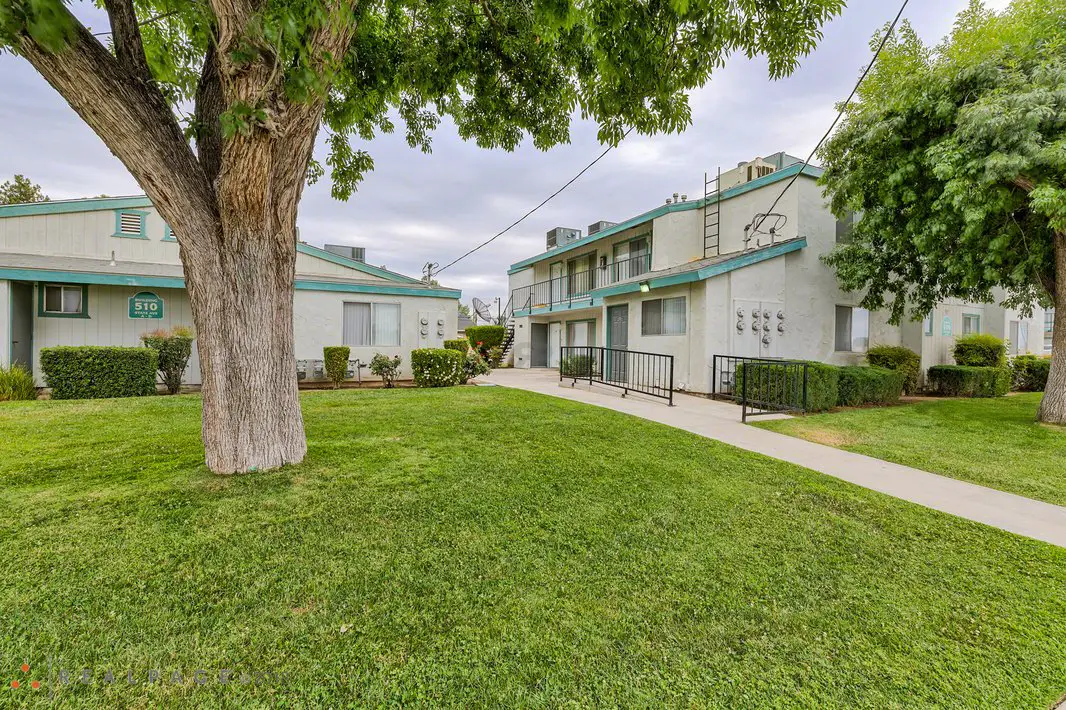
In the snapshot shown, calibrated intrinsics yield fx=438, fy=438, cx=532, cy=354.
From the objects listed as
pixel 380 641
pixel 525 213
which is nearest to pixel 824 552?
pixel 380 641

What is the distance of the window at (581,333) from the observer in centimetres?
1803

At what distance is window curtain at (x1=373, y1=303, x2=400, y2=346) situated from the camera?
12.4 metres

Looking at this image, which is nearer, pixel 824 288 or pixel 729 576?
pixel 729 576

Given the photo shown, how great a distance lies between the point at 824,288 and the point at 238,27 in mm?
13203

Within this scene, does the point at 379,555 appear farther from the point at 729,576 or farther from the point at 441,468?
the point at 729,576

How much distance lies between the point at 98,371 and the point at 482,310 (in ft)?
70.9

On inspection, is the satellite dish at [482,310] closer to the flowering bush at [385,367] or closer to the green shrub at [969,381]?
the flowering bush at [385,367]

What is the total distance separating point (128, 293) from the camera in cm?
1037

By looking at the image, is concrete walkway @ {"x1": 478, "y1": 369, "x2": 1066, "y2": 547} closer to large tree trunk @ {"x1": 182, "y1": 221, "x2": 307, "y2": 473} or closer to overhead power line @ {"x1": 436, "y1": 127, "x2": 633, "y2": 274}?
overhead power line @ {"x1": 436, "y1": 127, "x2": 633, "y2": 274}

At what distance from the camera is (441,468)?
4.25 metres

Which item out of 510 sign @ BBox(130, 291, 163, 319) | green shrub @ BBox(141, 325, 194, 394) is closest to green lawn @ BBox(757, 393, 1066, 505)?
green shrub @ BBox(141, 325, 194, 394)

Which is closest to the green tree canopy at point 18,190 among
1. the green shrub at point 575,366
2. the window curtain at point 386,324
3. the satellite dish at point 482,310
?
the satellite dish at point 482,310

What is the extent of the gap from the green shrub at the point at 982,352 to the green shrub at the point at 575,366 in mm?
11049

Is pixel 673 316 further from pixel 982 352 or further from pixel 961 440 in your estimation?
pixel 982 352
